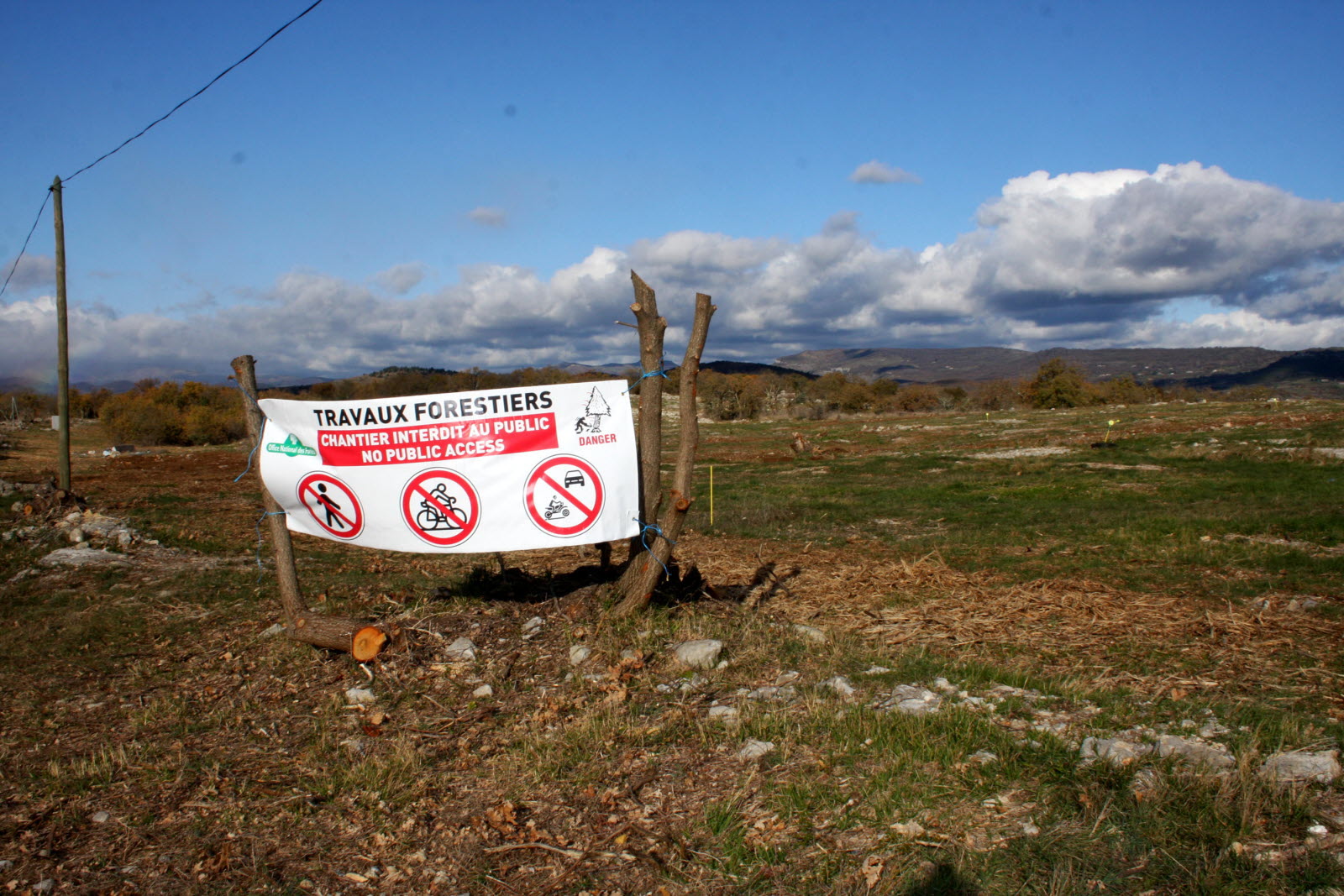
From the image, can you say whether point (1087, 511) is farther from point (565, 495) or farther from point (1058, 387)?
point (1058, 387)

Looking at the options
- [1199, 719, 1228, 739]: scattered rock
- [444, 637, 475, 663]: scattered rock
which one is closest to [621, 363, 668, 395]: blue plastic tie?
[444, 637, 475, 663]: scattered rock

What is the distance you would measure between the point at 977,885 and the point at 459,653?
4.08 m

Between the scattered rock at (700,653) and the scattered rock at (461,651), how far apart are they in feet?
5.15

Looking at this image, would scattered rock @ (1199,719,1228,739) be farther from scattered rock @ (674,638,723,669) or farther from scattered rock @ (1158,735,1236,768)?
scattered rock @ (674,638,723,669)

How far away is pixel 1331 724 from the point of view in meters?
4.70

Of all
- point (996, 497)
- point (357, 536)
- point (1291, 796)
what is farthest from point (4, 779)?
point (996, 497)

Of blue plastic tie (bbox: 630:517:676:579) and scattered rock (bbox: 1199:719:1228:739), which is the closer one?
scattered rock (bbox: 1199:719:1228:739)

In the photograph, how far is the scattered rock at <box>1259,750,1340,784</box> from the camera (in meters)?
3.93

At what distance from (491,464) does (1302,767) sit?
534 cm

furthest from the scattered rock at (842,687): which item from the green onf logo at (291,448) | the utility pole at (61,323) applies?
the utility pole at (61,323)

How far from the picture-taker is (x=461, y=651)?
20.3 feet

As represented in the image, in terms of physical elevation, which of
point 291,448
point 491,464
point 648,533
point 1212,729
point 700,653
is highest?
point 291,448

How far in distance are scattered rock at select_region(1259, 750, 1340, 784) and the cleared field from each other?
64mm

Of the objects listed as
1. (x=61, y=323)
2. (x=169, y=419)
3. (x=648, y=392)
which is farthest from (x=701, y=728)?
Result: (x=169, y=419)
